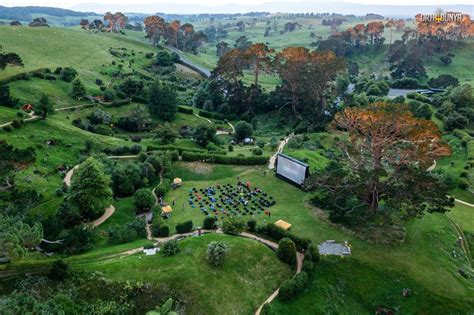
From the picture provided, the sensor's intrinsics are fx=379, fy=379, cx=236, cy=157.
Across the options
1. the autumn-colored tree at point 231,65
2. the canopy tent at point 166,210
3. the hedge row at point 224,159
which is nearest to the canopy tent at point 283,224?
the canopy tent at point 166,210

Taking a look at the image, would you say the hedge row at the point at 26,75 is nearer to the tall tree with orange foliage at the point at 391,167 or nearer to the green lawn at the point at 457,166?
the tall tree with orange foliage at the point at 391,167

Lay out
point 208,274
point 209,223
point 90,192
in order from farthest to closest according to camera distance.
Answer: point 90,192 < point 209,223 < point 208,274

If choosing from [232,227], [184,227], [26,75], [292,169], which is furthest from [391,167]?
[26,75]

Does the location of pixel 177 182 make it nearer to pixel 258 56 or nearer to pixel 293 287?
pixel 293 287

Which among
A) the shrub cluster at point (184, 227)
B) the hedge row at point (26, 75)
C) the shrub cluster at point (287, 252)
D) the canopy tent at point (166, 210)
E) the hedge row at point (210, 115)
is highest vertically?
the hedge row at point (26, 75)

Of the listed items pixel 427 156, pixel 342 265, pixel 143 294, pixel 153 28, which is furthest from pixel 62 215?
pixel 153 28

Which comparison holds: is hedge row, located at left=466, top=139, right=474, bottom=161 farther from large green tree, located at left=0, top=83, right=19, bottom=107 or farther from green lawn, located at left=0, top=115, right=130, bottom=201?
large green tree, located at left=0, top=83, right=19, bottom=107

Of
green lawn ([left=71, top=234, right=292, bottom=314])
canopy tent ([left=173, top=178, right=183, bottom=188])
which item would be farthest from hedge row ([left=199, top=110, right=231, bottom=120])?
green lawn ([left=71, top=234, right=292, bottom=314])
